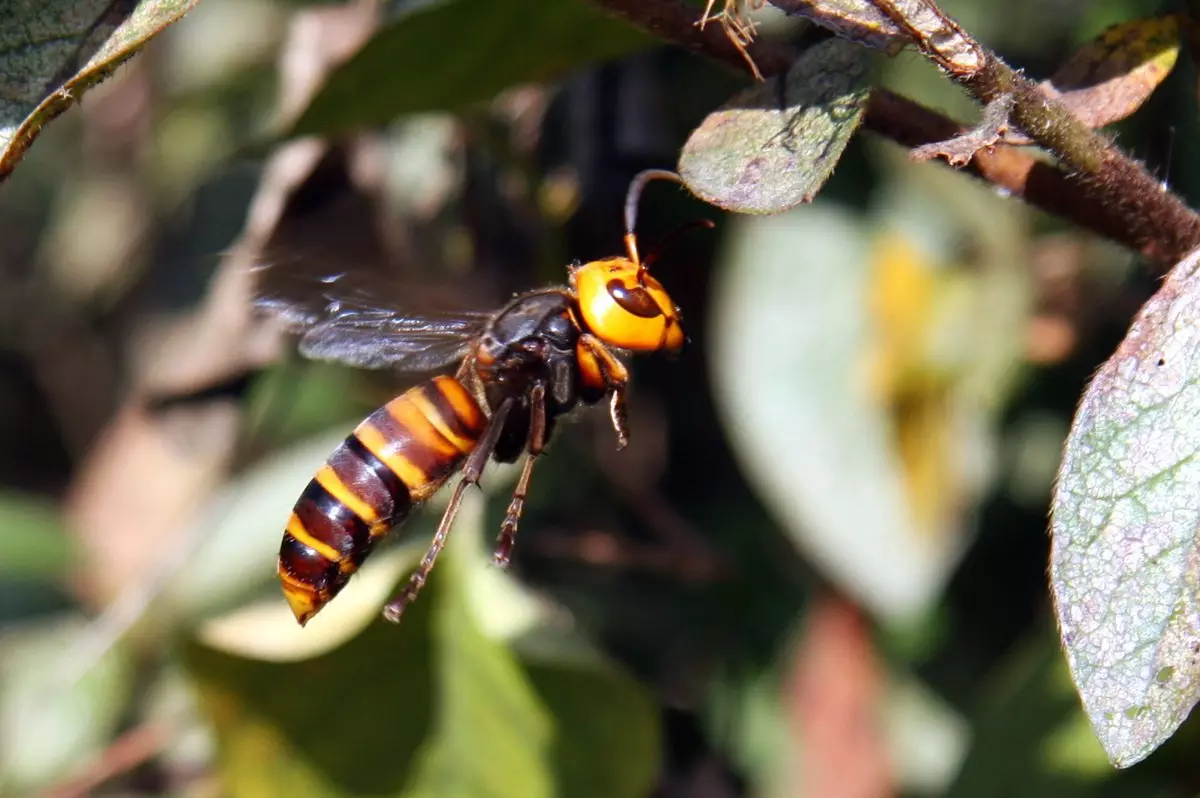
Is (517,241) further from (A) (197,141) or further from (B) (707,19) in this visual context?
(A) (197,141)

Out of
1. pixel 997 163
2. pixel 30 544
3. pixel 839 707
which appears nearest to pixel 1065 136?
pixel 997 163

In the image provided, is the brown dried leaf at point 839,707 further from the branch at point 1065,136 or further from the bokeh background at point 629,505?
the branch at point 1065,136

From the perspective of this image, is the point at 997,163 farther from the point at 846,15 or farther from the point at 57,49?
the point at 57,49

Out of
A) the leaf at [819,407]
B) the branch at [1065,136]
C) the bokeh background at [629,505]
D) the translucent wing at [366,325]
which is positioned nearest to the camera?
the branch at [1065,136]

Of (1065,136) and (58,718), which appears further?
(58,718)

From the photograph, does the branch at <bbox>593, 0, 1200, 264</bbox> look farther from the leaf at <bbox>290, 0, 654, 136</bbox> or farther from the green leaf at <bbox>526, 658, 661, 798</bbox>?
the green leaf at <bbox>526, 658, 661, 798</bbox>

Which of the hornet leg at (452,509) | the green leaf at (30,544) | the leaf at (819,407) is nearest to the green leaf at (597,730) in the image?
the hornet leg at (452,509)
